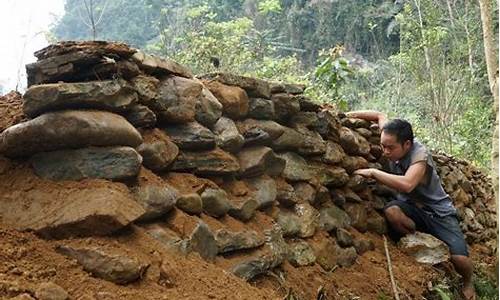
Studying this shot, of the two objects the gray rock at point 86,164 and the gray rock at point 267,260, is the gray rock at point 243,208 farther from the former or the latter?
the gray rock at point 86,164

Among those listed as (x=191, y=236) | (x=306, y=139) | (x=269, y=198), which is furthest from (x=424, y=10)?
(x=191, y=236)

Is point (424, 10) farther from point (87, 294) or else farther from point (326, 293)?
point (87, 294)

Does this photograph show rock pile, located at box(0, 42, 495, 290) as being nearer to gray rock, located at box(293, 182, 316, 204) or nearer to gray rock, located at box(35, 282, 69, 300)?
gray rock, located at box(293, 182, 316, 204)

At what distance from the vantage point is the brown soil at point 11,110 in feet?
8.04

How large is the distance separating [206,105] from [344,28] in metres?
19.6

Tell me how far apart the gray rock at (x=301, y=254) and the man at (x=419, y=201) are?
3.38 feet

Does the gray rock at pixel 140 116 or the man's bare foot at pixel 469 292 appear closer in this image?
the gray rock at pixel 140 116

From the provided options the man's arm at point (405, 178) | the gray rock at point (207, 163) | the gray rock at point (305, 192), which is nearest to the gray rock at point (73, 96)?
the gray rock at point (207, 163)

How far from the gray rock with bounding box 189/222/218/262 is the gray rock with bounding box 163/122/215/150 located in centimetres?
47

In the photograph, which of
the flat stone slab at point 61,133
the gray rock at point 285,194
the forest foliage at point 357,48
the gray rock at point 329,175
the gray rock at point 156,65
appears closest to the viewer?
the flat stone slab at point 61,133

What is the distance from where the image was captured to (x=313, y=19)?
21.6 meters

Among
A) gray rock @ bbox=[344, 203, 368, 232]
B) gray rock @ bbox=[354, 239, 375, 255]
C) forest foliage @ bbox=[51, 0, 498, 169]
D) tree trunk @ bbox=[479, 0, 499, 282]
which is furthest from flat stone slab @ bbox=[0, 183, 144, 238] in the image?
forest foliage @ bbox=[51, 0, 498, 169]

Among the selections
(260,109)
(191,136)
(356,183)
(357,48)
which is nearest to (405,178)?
(356,183)

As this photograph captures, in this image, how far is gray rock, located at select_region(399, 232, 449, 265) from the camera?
13.5ft
